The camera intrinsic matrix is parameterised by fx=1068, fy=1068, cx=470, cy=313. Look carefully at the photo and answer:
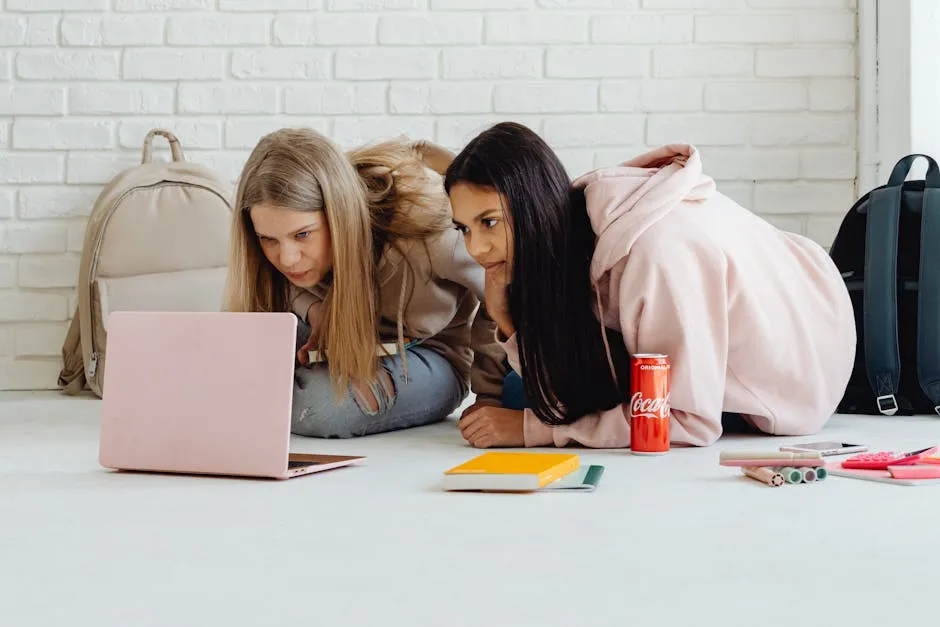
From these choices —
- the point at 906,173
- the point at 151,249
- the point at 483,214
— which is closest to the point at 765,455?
the point at 483,214

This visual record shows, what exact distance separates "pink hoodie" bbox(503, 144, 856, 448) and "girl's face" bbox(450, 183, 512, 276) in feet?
0.51

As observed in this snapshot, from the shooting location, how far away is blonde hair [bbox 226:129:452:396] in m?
2.00

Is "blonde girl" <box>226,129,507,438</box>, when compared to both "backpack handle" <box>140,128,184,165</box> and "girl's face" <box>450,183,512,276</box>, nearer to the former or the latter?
"girl's face" <box>450,183,512,276</box>

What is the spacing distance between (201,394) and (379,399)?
2.05 ft

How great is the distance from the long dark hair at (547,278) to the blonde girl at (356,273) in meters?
0.28

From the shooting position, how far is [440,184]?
2.29 metres

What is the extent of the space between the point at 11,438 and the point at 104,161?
1.28 meters

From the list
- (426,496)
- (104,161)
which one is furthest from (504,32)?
(426,496)

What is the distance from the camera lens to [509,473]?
58.1 inches

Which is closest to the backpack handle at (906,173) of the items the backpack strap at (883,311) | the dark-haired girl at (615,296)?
the backpack strap at (883,311)

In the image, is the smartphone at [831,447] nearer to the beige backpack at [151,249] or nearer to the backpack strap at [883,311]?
the backpack strap at [883,311]

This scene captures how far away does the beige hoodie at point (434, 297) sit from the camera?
2156mm

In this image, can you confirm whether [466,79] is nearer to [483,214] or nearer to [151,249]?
[151,249]

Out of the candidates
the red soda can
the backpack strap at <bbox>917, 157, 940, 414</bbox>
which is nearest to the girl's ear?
the red soda can
